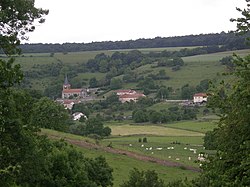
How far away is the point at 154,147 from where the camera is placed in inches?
3135

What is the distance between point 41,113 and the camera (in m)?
74.7

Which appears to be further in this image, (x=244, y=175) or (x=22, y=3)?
(x=22, y=3)

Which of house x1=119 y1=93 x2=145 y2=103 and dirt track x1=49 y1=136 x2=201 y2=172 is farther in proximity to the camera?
house x1=119 y1=93 x2=145 y2=103

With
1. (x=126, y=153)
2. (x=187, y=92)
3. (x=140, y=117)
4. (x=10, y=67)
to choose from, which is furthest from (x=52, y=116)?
(x=187, y=92)

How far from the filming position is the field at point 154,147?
184ft

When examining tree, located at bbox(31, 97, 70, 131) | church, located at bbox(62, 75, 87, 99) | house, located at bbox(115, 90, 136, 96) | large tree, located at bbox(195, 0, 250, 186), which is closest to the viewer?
large tree, located at bbox(195, 0, 250, 186)

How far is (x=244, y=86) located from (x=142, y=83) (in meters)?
172

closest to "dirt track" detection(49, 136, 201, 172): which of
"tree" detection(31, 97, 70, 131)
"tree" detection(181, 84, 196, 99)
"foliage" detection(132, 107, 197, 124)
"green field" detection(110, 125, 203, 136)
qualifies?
"tree" detection(31, 97, 70, 131)

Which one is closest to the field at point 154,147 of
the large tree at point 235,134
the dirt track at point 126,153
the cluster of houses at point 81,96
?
the dirt track at point 126,153

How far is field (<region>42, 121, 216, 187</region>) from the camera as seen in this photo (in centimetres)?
5613

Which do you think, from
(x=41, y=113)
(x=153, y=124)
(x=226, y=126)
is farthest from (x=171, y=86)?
(x=226, y=126)

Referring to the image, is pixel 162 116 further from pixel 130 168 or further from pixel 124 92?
pixel 130 168

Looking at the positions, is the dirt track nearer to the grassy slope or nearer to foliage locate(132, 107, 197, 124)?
the grassy slope

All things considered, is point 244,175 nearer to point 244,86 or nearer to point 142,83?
point 244,86
